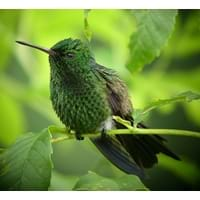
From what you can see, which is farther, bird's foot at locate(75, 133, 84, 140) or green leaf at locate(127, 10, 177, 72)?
bird's foot at locate(75, 133, 84, 140)

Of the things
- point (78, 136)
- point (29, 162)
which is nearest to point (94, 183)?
point (29, 162)

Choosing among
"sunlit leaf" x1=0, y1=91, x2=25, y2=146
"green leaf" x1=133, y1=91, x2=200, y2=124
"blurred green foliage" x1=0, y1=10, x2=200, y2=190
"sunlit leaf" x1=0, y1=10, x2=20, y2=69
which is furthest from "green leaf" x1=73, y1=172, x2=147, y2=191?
"sunlit leaf" x1=0, y1=10, x2=20, y2=69

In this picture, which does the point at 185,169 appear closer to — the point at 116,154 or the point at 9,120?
the point at 116,154

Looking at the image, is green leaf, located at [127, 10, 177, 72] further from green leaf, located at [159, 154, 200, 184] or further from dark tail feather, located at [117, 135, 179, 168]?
green leaf, located at [159, 154, 200, 184]

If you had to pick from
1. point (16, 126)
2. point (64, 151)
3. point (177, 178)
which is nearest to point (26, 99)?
point (16, 126)

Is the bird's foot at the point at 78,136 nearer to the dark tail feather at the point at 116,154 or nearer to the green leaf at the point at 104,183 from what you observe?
the dark tail feather at the point at 116,154

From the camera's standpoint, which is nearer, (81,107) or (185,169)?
(81,107)
